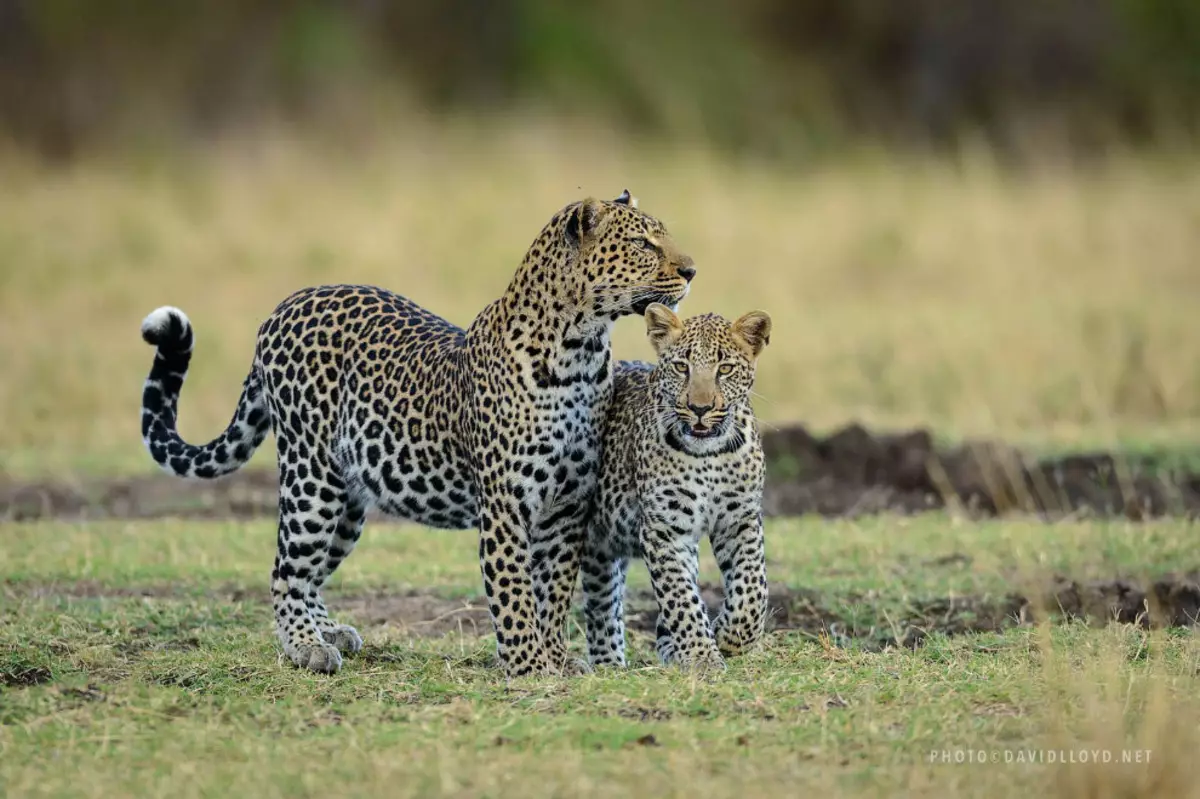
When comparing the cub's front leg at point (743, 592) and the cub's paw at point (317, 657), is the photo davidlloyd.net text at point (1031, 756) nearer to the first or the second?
the cub's front leg at point (743, 592)

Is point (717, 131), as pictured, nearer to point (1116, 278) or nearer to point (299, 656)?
point (1116, 278)

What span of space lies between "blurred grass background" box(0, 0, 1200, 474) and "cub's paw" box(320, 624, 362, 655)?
536 cm

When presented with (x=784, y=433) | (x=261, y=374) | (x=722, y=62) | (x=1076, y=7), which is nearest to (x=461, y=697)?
(x=261, y=374)

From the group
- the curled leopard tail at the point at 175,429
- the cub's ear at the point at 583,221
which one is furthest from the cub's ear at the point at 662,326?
the curled leopard tail at the point at 175,429

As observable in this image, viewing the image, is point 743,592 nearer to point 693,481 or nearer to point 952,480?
point 693,481

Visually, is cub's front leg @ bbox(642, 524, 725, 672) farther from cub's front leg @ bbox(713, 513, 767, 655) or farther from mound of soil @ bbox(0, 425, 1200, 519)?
mound of soil @ bbox(0, 425, 1200, 519)

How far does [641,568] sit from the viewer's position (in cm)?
998

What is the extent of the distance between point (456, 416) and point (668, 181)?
40.8ft

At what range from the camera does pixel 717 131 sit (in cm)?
2308

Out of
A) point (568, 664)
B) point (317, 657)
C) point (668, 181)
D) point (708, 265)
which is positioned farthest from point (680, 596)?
point (668, 181)

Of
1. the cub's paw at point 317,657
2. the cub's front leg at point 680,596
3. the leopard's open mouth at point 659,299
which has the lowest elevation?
the cub's paw at point 317,657

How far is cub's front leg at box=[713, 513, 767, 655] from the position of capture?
714 centimetres

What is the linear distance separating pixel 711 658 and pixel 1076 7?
67.2ft

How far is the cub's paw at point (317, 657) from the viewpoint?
700cm
